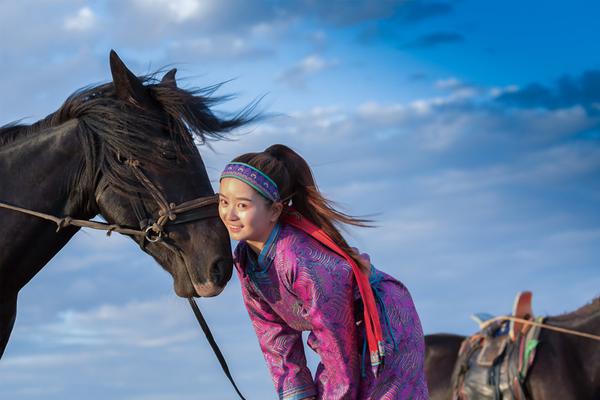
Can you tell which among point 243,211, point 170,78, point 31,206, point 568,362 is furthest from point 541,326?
point 31,206

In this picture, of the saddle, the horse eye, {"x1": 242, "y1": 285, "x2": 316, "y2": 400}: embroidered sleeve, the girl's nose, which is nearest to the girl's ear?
the girl's nose

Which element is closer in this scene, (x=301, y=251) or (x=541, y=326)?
(x=301, y=251)

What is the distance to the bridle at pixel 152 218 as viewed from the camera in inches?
131

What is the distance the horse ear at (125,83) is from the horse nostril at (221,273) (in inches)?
29.7

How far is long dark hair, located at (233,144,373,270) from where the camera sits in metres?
3.25

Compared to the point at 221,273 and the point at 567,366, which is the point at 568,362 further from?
the point at 221,273

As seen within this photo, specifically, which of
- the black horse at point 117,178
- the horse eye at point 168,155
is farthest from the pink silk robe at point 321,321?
the horse eye at point 168,155

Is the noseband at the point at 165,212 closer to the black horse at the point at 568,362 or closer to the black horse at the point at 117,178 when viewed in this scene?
the black horse at the point at 117,178

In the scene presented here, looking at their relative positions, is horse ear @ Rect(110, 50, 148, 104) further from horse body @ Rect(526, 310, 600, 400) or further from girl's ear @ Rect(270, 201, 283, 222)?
horse body @ Rect(526, 310, 600, 400)

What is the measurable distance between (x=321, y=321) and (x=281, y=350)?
29 centimetres

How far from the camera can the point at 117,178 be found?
340cm

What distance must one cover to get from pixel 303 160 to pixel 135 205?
64 cm

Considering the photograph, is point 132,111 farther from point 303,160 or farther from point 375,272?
point 375,272

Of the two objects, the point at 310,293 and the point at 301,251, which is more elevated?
the point at 301,251
